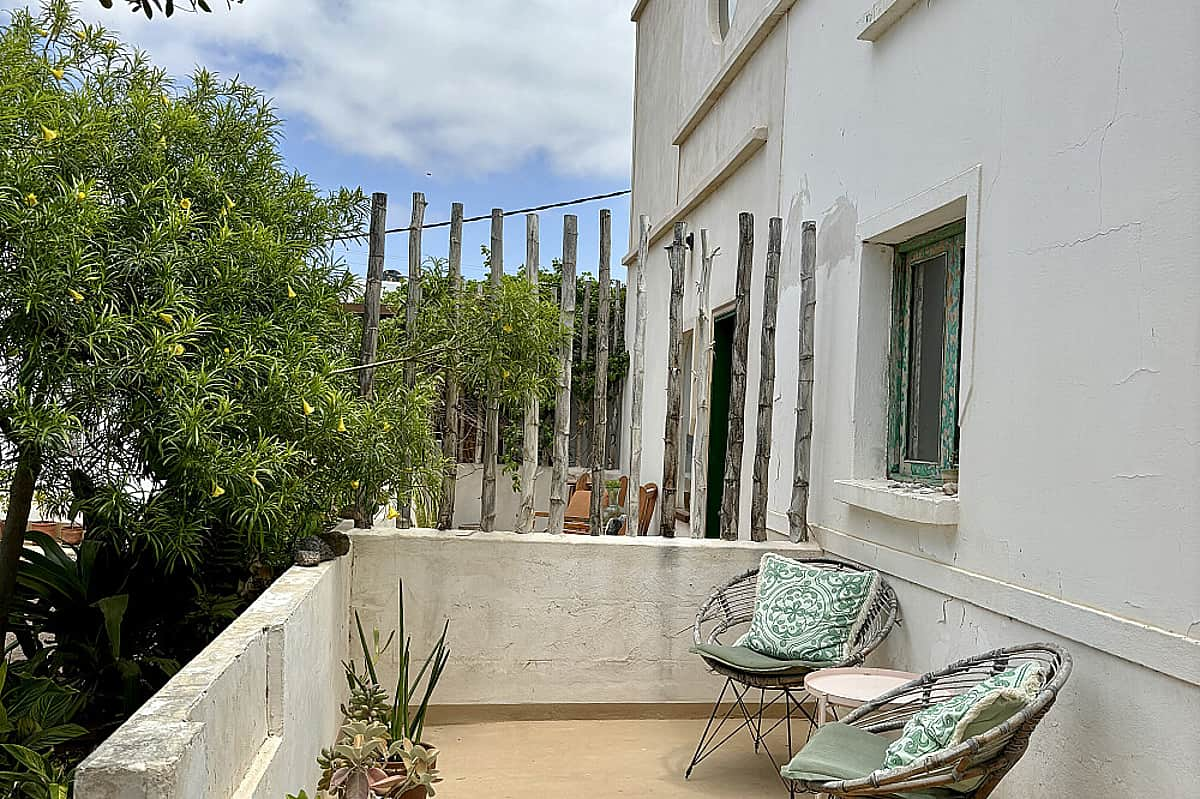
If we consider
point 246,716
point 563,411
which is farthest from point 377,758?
point 563,411

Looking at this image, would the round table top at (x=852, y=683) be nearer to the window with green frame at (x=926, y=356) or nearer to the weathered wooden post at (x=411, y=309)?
the window with green frame at (x=926, y=356)

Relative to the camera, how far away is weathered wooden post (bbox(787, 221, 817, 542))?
16.8 feet

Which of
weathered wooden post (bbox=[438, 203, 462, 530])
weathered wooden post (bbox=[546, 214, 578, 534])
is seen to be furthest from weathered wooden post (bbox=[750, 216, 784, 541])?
weathered wooden post (bbox=[438, 203, 462, 530])

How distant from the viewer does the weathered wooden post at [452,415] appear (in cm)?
504

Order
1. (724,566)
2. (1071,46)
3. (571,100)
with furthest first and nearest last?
(571,100)
(724,566)
(1071,46)

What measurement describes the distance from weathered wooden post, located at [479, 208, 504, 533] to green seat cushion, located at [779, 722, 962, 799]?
2188 millimetres

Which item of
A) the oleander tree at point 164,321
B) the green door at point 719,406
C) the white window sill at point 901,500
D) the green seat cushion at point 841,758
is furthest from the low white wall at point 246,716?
the green door at point 719,406

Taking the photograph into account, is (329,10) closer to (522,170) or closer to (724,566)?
(724,566)

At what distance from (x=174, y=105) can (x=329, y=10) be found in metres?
5.18

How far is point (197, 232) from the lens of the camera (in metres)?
3.98

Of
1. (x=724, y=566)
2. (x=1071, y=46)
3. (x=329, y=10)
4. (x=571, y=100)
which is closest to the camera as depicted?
(x=1071, y=46)

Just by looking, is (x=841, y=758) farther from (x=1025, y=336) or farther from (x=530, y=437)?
(x=530, y=437)

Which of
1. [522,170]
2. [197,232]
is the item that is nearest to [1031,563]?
[197,232]

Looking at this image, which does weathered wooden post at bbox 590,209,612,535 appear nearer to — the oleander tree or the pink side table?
the oleander tree
